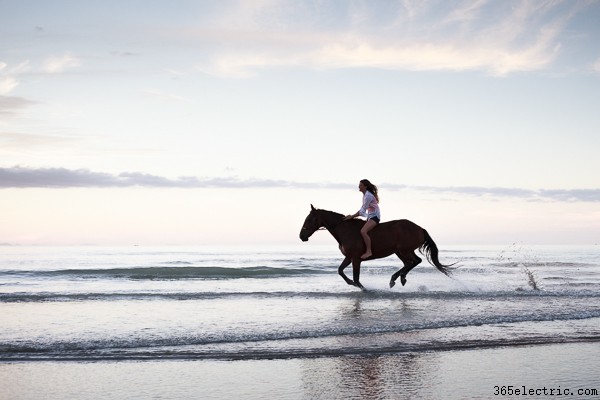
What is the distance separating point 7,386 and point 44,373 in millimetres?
583

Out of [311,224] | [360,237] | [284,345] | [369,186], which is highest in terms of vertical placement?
[369,186]

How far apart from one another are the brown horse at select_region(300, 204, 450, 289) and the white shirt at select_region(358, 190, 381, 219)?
22.3 inches

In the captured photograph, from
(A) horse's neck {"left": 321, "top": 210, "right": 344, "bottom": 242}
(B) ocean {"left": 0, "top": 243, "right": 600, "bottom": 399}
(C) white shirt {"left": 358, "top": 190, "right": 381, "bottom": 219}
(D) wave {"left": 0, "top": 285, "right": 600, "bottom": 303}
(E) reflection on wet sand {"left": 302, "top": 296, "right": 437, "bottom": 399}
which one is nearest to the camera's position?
(E) reflection on wet sand {"left": 302, "top": 296, "right": 437, "bottom": 399}

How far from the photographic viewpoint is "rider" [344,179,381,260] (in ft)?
50.6

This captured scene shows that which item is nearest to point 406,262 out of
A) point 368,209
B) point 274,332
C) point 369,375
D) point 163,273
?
point 368,209

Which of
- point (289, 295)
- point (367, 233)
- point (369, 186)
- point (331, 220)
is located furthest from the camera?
point (331, 220)

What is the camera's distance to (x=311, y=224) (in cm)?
1633

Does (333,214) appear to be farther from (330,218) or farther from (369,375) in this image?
(369,375)

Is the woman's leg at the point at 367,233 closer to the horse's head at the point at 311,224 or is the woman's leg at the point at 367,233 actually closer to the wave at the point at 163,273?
the horse's head at the point at 311,224

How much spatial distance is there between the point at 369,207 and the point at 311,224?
68.3 inches

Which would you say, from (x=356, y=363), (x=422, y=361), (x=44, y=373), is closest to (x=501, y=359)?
(x=422, y=361)

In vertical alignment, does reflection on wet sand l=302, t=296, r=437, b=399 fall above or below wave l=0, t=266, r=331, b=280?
above

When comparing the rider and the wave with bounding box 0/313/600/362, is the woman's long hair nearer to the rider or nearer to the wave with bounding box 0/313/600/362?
the rider

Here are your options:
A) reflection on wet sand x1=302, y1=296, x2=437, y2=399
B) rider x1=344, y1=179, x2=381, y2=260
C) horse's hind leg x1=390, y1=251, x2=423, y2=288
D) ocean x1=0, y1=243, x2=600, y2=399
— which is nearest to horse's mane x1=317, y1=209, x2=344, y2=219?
rider x1=344, y1=179, x2=381, y2=260
